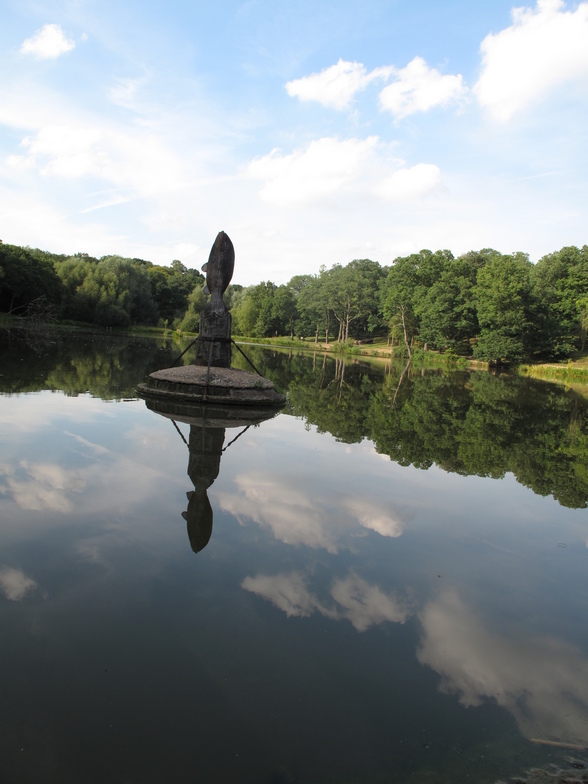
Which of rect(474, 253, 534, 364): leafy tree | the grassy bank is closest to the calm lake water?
the grassy bank

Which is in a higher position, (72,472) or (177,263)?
(177,263)

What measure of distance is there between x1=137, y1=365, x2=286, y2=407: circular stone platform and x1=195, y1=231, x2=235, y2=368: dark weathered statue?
81 cm

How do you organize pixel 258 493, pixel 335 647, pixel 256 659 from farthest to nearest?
pixel 258 493
pixel 335 647
pixel 256 659

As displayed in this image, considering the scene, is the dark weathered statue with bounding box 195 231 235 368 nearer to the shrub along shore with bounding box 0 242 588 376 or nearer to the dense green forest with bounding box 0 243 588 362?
the dense green forest with bounding box 0 243 588 362

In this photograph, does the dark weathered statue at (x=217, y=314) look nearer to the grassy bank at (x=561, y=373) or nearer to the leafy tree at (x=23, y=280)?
the grassy bank at (x=561, y=373)

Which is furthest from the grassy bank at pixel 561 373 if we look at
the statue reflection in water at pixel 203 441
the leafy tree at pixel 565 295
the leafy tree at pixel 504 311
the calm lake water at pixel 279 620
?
the calm lake water at pixel 279 620

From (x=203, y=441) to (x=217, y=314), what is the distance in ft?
22.6

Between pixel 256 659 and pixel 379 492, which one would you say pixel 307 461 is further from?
pixel 256 659

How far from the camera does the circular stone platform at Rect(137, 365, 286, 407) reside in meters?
13.7

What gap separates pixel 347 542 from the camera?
5.48m

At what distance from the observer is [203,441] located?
9328mm

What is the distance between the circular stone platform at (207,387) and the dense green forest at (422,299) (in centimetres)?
3296

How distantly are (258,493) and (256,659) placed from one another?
342 centimetres

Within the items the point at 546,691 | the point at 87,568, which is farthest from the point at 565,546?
the point at 87,568
